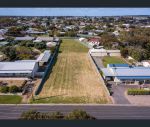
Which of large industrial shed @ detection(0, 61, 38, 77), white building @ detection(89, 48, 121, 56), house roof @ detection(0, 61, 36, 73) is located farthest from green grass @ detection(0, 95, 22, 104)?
white building @ detection(89, 48, 121, 56)

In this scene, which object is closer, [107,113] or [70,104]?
[107,113]

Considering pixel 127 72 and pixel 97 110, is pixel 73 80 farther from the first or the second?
pixel 97 110

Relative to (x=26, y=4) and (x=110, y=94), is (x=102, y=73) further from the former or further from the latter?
(x=26, y=4)

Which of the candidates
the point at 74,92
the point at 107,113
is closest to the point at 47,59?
the point at 74,92

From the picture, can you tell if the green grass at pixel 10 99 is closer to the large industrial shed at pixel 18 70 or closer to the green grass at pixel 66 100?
the green grass at pixel 66 100

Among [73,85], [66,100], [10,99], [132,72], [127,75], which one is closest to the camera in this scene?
[66,100]

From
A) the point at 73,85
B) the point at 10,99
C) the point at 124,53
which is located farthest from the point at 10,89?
the point at 124,53

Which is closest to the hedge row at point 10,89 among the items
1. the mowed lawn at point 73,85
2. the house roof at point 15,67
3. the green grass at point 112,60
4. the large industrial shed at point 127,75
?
the mowed lawn at point 73,85
